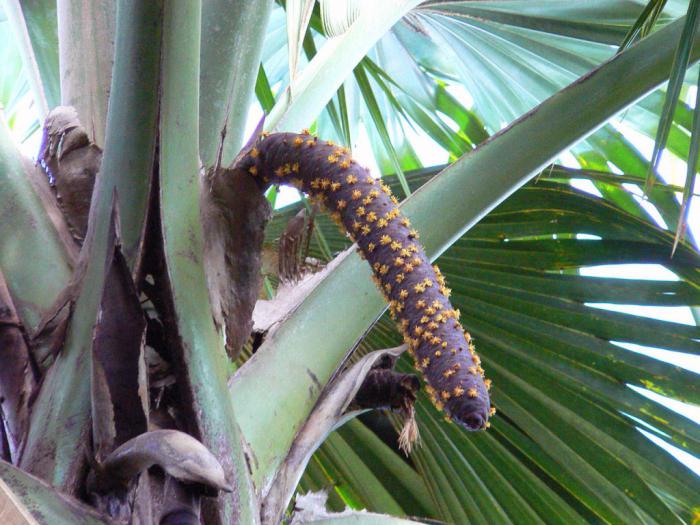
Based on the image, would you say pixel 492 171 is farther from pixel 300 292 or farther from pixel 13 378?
pixel 13 378

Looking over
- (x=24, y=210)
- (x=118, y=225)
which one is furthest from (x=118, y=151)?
(x=24, y=210)

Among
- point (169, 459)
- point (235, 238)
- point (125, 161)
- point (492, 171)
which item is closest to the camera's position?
point (169, 459)

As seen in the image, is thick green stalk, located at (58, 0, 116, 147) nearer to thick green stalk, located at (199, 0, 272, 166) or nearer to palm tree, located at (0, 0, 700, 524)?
palm tree, located at (0, 0, 700, 524)

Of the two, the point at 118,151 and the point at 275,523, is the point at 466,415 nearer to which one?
the point at 275,523

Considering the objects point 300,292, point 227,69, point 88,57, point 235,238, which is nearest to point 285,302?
point 300,292

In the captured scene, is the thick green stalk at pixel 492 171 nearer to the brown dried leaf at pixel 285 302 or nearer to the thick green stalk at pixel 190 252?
the brown dried leaf at pixel 285 302

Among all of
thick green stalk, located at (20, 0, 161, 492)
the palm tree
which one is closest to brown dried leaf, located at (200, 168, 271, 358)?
the palm tree
